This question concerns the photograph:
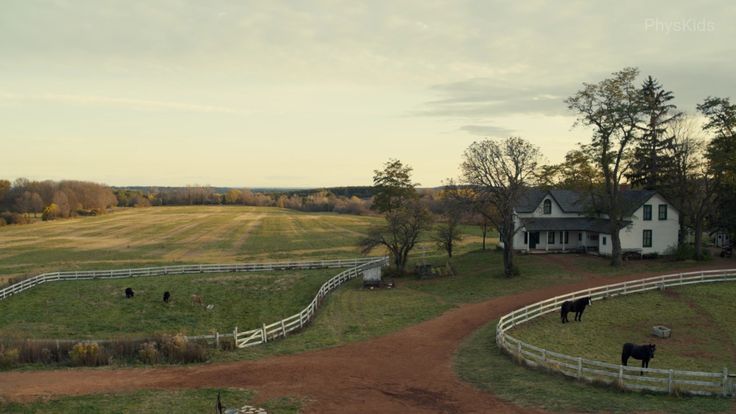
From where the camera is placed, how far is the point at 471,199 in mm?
43250

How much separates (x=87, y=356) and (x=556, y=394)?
17.9 metres

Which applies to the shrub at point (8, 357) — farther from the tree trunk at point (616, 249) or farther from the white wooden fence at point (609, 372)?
the tree trunk at point (616, 249)

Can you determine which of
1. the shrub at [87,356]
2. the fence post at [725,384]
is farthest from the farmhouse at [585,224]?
the shrub at [87,356]

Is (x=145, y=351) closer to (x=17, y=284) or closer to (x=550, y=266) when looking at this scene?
(x=17, y=284)

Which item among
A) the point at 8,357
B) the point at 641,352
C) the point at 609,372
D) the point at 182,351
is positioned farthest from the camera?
the point at 182,351

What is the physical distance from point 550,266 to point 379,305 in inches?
695

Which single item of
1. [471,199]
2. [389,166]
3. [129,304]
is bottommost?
[129,304]

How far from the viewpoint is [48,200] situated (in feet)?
464

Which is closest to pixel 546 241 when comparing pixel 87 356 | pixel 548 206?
pixel 548 206

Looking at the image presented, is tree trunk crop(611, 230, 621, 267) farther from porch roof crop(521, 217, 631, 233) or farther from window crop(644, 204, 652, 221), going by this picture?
window crop(644, 204, 652, 221)

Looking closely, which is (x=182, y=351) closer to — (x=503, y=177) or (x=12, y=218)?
(x=503, y=177)

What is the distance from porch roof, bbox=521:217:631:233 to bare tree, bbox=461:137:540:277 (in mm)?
6859

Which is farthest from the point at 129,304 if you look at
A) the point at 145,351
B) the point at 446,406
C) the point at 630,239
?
the point at 630,239

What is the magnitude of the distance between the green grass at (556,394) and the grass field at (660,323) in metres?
3.91
